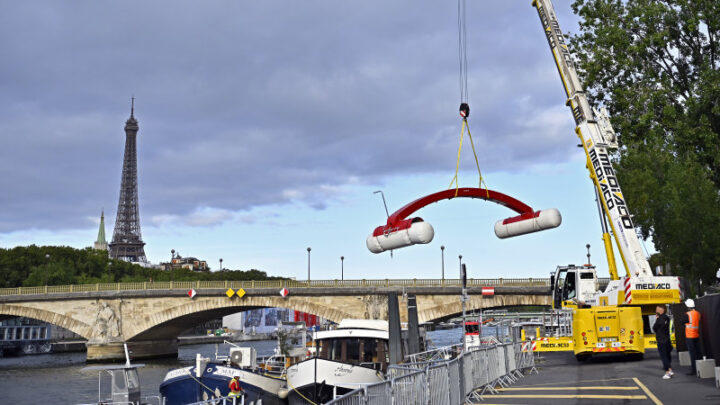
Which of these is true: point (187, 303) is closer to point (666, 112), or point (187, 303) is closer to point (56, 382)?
point (56, 382)

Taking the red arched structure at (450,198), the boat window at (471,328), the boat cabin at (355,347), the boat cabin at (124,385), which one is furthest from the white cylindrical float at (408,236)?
the boat cabin at (124,385)

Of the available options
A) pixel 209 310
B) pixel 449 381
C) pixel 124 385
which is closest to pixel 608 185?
pixel 449 381

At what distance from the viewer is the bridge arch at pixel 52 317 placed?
230 ft

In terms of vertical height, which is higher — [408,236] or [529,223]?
[529,223]

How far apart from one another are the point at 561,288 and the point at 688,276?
13.8m

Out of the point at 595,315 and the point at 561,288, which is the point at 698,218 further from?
the point at 595,315

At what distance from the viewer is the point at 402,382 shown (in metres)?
13.3

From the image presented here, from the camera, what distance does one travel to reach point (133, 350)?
2808 inches

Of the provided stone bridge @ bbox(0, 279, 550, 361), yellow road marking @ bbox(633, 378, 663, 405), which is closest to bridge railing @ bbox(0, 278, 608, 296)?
stone bridge @ bbox(0, 279, 550, 361)

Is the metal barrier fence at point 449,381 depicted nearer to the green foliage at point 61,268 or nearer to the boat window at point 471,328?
the boat window at point 471,328

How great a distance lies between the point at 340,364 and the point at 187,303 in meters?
45.7

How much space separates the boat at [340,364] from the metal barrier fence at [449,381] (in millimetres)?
3886

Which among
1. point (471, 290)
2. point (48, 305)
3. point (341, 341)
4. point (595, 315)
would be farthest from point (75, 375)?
point (595, 315)

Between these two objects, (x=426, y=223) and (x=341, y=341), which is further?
(x=341, y=341)
